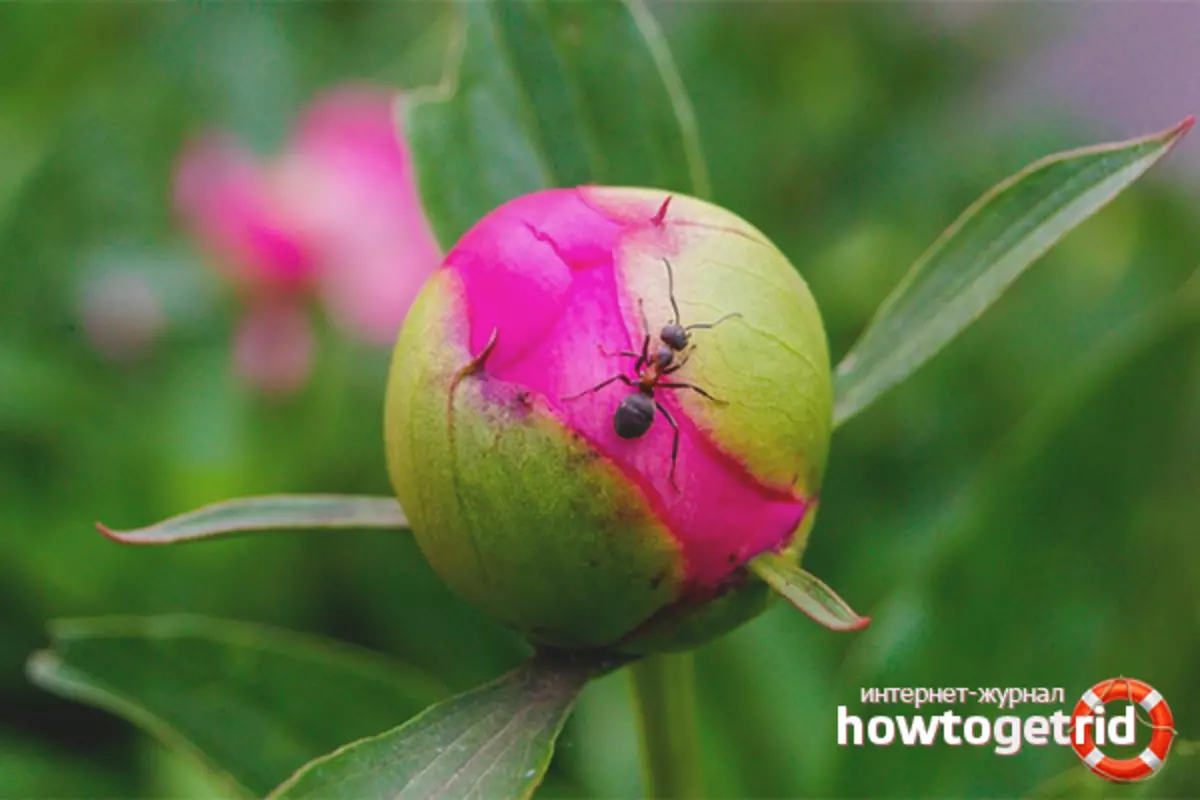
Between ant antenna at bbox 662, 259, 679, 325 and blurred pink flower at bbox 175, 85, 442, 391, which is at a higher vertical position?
ant antenna at bbox 662, 259, 679, 325

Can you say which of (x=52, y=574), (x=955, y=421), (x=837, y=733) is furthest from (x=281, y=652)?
(x=955, y=421)

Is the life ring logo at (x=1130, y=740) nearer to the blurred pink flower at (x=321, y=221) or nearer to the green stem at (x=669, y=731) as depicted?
the green stem at (x=669, y=731)

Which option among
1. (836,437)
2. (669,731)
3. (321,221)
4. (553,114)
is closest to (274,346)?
(321,221)

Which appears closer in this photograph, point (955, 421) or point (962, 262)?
point (962, 262)

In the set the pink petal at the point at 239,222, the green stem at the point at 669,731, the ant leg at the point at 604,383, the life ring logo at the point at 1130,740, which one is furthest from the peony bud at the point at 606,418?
the pink petal at the point at 239,222

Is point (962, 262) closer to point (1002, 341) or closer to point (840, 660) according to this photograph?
point (840, 660)

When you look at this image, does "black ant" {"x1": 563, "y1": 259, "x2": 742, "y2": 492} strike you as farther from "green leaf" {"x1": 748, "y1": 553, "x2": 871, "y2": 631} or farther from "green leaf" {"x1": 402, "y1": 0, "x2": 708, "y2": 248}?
"green leaf" {"x1": 402, "y1": 0, "x2": 708, "y2": 248}

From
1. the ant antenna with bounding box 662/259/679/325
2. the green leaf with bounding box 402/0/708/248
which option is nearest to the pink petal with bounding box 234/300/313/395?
the green leaf with bounding box 402/0/708/248
